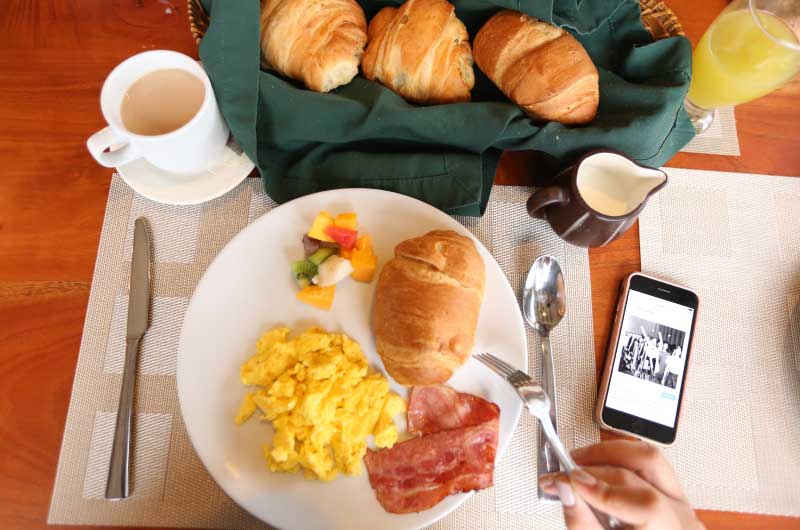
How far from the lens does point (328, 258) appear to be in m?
0.88

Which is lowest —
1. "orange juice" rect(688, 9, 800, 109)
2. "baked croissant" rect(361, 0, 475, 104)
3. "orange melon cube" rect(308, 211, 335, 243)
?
"orange melon cube" rect(308, 211, 335, 243)

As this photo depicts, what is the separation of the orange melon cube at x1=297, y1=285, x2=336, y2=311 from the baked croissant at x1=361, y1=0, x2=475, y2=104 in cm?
43

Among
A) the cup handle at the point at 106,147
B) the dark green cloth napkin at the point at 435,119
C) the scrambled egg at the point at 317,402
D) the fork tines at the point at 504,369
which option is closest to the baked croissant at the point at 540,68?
the dark green cloth napkin at the point at 435,119

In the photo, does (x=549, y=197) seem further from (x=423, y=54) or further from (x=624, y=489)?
(x=624, y=489)

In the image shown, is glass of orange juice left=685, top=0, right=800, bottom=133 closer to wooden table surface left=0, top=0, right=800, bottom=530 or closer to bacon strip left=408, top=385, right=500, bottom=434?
wooden table surface left=0, top=0, right=800, bottom=530

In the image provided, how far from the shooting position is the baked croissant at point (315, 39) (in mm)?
899

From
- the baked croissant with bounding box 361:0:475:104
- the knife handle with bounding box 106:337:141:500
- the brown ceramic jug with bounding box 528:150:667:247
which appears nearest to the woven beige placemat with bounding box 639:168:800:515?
the brown ceramic jug with bounding box 528:150:667:247

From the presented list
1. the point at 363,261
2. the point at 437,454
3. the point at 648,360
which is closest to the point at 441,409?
the point at 437,454

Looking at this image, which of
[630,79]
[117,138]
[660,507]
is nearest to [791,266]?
[630,79]

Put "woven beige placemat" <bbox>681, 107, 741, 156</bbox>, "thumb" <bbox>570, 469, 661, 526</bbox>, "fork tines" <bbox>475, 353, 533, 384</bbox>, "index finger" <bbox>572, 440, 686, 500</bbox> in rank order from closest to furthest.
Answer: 1. "thumb" <bbox>570, 469, 661, 526</bbox>
2. "index finger" <bbox>572, 440, 686, 500</bbox>
3. "fork tines" <bbox>475, 353, 533, 384</bbox>
4. "woven beige placemat" <bbox>681, 107, 741, 156</bbox>

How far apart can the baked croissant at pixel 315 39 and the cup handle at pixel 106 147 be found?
0.33 metres

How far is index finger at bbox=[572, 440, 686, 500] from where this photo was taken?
2.21 ft

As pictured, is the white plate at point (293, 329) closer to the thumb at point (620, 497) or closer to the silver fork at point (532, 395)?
the silver fork at point (532, 395)

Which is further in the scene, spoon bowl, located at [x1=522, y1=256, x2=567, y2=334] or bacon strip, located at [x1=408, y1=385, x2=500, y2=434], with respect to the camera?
spoon bowl, located at [x1=522, y1=256, x2=567, y2=334]
